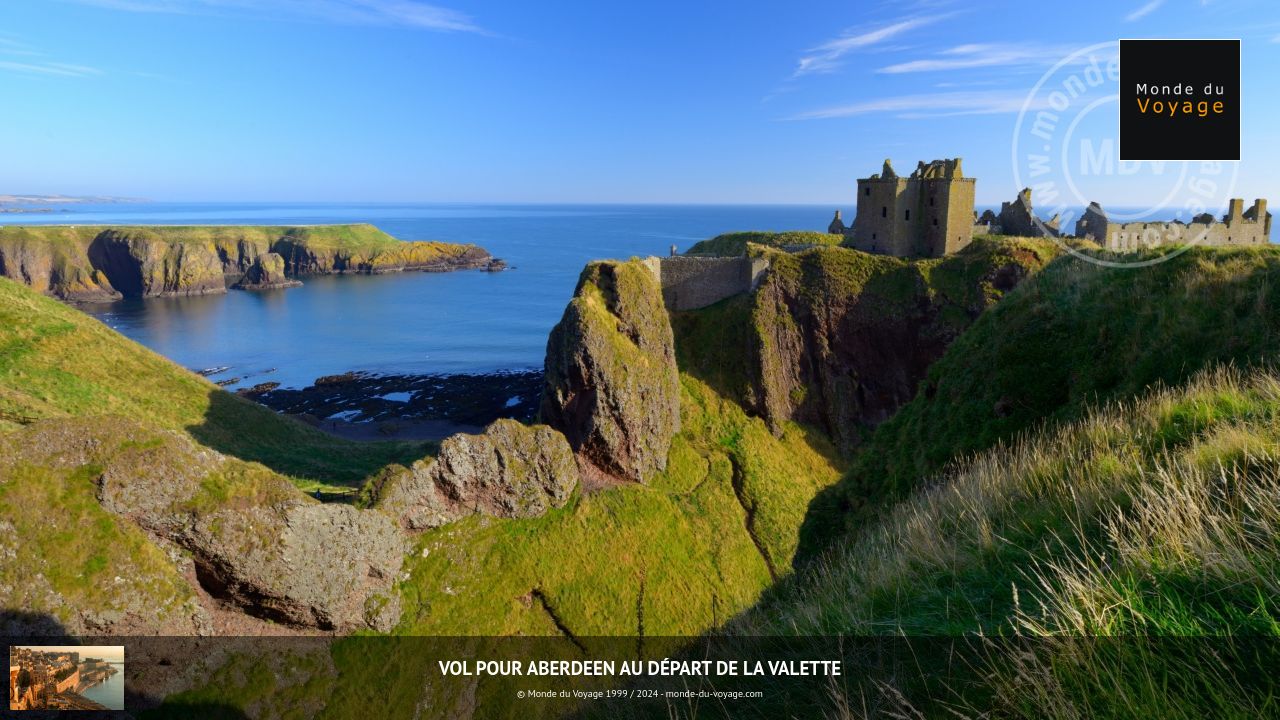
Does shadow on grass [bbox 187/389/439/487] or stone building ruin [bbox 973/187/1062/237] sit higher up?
stone building ruin [bbox 973/187/1062/237]

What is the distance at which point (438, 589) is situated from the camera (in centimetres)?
2100

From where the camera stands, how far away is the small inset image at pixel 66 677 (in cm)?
1184

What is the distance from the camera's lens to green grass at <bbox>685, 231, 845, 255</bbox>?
56406mm

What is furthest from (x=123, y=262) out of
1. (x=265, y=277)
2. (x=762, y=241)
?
(x=762, y=241)

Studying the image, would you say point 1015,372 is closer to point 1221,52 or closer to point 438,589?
point 1221,52

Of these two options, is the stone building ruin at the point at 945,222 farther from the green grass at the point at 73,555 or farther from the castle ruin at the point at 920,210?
the green grass at the point at 73,555

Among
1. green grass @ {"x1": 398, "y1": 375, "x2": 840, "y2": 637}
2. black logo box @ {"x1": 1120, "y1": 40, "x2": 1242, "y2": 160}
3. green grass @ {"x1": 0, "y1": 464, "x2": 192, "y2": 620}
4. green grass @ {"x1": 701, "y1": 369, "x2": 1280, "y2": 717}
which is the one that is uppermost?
black logo box @ {"x1": 1120, "y1": 40, "x2": 1242, "y2": 160}

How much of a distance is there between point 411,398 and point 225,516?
55.1 m

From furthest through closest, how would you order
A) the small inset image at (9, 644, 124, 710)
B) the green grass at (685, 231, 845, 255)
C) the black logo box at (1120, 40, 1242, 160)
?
the green grass at (685, 231, 845, 255) → the black logo box at (1120, 40, 1242, 160) → the small inset image at (9, 644, 124, 710)

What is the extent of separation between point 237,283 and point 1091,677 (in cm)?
19449

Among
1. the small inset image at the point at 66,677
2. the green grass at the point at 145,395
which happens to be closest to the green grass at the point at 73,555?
the small inset image at the point at 66,677

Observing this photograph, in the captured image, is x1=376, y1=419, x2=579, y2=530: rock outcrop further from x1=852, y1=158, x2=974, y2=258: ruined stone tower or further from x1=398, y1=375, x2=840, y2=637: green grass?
x1=852, y1=158, x2=974, y2=258: ruined stone tower

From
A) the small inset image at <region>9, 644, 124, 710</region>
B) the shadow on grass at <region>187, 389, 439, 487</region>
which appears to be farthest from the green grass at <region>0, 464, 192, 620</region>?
the shadow on grass at <region>187, 389, 439, 487</region>

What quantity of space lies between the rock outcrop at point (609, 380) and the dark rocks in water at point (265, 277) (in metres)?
152
